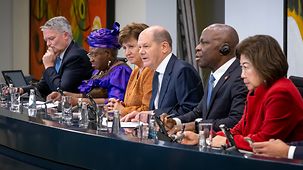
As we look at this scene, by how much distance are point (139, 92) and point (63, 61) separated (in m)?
1.03

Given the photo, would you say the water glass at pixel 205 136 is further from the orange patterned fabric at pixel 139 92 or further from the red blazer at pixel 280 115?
the orange patterned fabric at pixel 139 92

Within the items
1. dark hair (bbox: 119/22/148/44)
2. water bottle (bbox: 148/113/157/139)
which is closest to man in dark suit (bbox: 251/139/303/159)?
water bottle (bbox: 148/113/157/139)

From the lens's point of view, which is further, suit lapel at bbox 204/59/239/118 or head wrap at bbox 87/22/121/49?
head wrap at bbox 87/22/121/49

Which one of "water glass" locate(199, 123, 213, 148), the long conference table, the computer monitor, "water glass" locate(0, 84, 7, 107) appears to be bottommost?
the long conference table

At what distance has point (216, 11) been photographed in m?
7.88

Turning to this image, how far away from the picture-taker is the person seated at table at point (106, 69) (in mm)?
4473

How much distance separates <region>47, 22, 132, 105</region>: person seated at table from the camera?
4.47 meters

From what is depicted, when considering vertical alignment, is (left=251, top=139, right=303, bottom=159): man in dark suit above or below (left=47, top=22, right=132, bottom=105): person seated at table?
below

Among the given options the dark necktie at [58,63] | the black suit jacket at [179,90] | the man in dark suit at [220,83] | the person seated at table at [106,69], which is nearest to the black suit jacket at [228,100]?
the man in dark suit at [220,83]

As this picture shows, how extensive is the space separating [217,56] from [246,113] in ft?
1.93

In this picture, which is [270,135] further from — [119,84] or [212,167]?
[119,84]

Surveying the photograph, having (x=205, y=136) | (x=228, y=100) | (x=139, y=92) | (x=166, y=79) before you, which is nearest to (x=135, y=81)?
(x=139, y=92)

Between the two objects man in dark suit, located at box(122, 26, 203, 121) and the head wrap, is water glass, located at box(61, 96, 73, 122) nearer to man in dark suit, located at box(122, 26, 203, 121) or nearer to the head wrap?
man in dark suit, located at box(122, 26, 203, 121)

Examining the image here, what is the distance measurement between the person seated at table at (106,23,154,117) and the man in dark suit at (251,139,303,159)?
1711 mm
